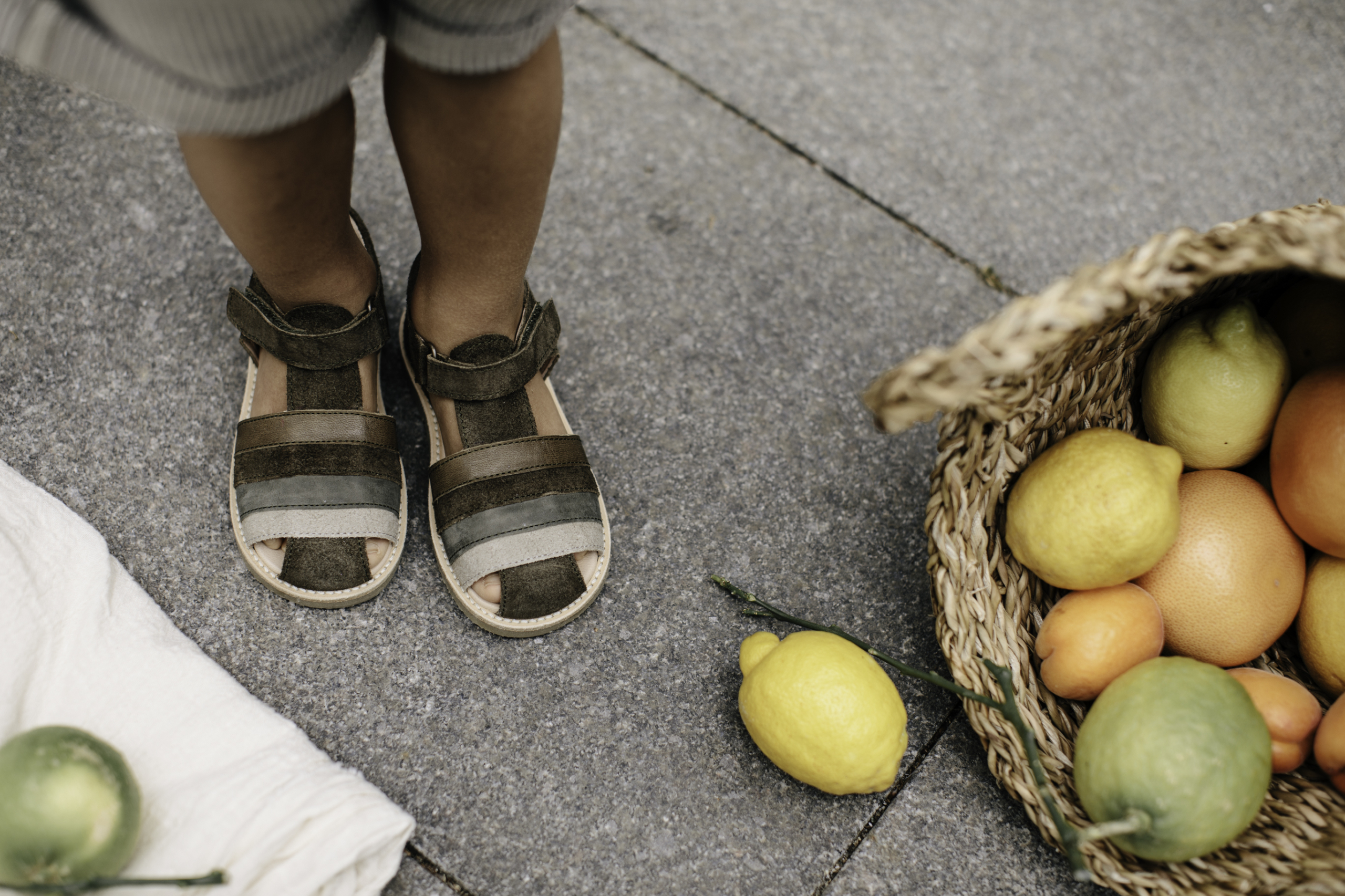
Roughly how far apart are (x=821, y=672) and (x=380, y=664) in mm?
692

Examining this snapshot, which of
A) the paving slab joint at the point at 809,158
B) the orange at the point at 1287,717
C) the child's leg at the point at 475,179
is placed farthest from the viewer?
the paving slab joint at the point at 809,158

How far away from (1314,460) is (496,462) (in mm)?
1148

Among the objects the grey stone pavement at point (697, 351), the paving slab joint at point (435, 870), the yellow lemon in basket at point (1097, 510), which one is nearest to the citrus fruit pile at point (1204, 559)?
the yellow lemon in basket at point (1097, 510)

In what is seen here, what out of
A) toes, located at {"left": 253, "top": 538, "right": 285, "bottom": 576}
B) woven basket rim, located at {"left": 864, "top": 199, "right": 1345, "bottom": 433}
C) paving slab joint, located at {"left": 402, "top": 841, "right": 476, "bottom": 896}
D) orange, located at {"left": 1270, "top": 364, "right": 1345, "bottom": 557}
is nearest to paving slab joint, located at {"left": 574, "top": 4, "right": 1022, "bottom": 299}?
orange, located at {"left": 1270, "top": 364, "right": 1345, "bottom": 557}

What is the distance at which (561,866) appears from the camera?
4.17 feet

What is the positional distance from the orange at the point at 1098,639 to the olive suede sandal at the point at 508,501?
2.26 feet

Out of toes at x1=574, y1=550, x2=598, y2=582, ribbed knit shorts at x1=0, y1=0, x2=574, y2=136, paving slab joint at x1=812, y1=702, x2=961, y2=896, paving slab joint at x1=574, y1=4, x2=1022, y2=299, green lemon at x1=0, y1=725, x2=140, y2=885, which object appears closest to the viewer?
ribbed knit shorts at x1=0, y1=0, x2=574, y2=136

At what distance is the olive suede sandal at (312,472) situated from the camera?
4.40ft

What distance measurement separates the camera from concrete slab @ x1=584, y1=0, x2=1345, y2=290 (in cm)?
204

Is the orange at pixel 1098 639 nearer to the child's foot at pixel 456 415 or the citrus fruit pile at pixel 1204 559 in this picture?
the citrus fruit pile at pixel 1204 559

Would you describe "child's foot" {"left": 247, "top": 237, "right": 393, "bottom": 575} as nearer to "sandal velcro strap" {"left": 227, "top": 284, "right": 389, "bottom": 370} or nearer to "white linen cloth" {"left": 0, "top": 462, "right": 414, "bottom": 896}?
"sandal velcro strap" {"left": 227, "top": 284, "right": 389, "bottom": 370}

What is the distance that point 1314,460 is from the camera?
1.16m

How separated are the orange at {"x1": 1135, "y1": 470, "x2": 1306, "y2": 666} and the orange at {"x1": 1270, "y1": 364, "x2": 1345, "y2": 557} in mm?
38

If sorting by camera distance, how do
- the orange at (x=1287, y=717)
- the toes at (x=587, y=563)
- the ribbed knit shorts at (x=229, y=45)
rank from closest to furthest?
the ribbed knit shorts at (x=229, y=45) < the orange at (x=1287, y=717) < the toes at (x=587, y=563)
